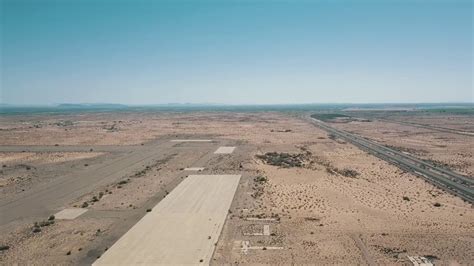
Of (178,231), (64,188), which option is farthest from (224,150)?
(178,231)

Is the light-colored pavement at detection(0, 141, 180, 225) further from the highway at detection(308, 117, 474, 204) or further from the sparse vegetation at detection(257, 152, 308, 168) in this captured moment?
the highway at detection(308, 117, 474, 204)

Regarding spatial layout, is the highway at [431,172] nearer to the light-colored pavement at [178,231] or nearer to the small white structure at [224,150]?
the light-colored pavement at [178,231]

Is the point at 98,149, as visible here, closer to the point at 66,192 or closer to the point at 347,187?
the point at 66,192

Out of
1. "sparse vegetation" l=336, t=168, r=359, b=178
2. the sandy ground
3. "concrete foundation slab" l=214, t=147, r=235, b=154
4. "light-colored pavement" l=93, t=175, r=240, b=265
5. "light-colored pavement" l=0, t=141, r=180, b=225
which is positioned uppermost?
"light-colored pavement" l=93, t=175, r=240, b=265

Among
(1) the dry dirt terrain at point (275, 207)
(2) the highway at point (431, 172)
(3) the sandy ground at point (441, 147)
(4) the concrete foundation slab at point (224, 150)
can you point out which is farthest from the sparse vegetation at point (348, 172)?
(4) the concrete foundation slab at point (224, 150)

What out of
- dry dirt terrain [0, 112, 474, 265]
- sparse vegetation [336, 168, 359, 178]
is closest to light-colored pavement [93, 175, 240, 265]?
dry dirt terrain [0, 112, 474, 265]

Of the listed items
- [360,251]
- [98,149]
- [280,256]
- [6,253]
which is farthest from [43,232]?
[98,149]
